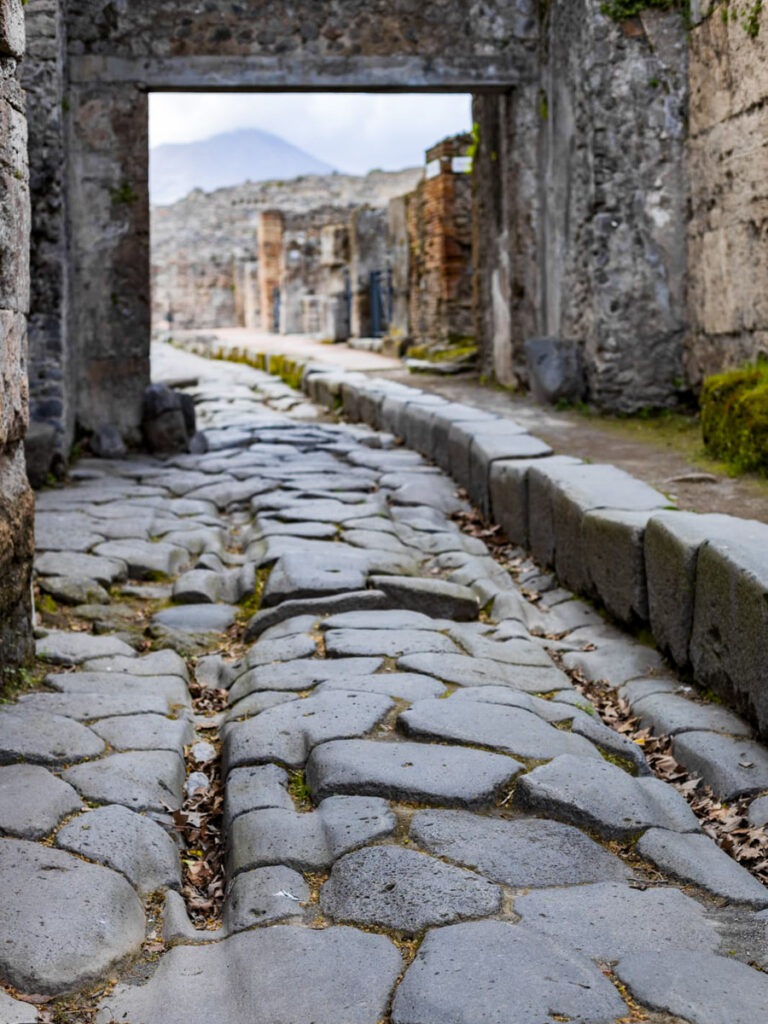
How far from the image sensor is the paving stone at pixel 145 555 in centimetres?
546

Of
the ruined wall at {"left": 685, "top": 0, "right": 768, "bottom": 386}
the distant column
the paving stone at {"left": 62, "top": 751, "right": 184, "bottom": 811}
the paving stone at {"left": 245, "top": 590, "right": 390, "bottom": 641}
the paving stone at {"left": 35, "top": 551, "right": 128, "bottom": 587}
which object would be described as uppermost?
the distant column

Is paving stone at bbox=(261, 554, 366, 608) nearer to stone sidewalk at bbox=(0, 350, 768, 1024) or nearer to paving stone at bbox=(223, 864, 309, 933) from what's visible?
stone sidewalk at bbox=(0, 350, 768, 1024)

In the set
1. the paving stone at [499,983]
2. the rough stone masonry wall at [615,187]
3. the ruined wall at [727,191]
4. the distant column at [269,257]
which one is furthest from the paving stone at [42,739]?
the distant column at [269,257]

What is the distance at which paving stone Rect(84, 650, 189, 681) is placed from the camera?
401 cm

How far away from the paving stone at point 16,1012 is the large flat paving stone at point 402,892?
61cm

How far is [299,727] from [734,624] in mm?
1339

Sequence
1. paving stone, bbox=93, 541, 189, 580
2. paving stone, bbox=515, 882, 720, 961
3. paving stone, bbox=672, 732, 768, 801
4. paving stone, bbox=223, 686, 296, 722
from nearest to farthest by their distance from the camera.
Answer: paving stone, bbox=515, 882, 720, 961
paving stone, bbox=672, 732, 768, 801
paving stone, bbox=223, 686, 296, 722
paving stone, bbox=93, 541, 189, 580

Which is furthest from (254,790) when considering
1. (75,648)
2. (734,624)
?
(734,624)

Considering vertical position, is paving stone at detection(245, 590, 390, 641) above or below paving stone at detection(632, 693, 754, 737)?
above

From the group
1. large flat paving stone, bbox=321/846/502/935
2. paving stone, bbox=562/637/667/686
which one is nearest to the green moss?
paving stone, bbox=562/637/667/686

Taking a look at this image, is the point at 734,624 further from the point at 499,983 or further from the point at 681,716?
the point at 499,983

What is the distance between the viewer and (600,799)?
2.90 metres

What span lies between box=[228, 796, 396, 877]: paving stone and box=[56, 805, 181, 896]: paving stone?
0.48 feet

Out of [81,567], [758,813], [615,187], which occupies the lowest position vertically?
[758,813]
